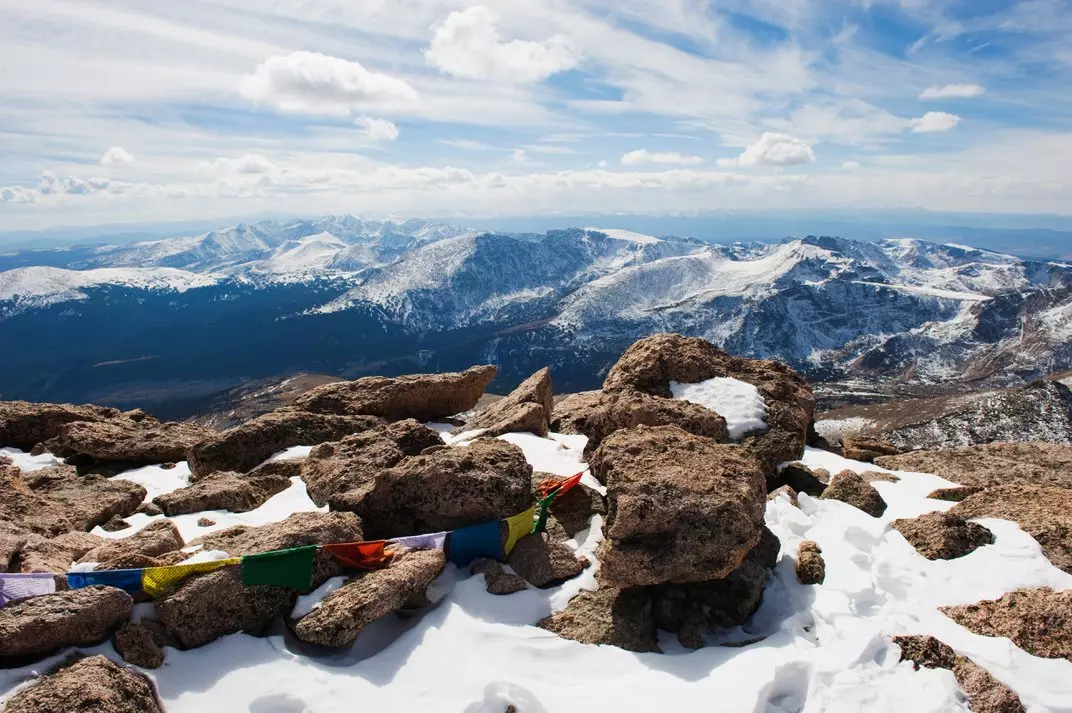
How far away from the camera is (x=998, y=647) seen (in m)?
9.66

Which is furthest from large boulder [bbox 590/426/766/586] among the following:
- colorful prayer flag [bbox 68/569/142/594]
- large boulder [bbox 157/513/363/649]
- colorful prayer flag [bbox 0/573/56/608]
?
colorful prayer flag [bbox 0/573/56/608]

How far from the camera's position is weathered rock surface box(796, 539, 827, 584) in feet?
38.5

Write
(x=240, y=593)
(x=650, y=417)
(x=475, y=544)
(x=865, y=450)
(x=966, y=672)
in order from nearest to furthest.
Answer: (x=966, y=672) < (x=240, y=593) < (x=475, y=544) < (x=650, y=417) < (x=865, y=450)

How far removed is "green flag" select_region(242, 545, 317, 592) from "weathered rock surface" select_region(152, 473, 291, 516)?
5702 millimetres

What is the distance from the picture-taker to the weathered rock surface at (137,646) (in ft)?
28.7

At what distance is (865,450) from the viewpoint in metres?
25.7

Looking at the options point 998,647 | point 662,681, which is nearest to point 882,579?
point 998,647

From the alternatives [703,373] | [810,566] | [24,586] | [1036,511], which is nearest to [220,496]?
[24,586]

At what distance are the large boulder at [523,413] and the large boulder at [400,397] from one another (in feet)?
7.70

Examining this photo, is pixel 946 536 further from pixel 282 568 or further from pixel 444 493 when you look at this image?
pixel 282 568

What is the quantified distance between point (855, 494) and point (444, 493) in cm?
1111

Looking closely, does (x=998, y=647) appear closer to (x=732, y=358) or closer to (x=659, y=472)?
(x=659, y=472)

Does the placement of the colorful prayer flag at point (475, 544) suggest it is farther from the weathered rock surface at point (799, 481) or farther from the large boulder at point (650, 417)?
the weathered rock surface at point (799, 481)

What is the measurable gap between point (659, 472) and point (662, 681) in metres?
3.98
